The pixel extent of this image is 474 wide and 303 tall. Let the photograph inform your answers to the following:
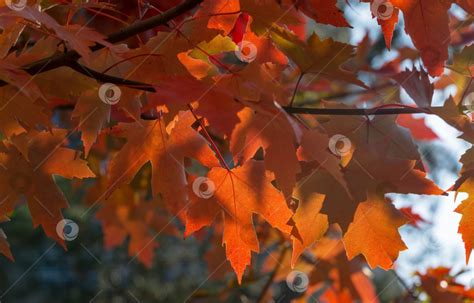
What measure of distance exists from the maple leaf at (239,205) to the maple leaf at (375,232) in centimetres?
9

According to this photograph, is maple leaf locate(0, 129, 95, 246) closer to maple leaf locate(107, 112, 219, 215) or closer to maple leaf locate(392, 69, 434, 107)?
maple leaf locate(107, 112, 219, 215)

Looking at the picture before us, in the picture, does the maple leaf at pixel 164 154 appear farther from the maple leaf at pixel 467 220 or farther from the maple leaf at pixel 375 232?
the maple leaf at pixel 467 220

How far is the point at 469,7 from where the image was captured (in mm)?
802

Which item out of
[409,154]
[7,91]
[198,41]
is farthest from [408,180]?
[7,91]

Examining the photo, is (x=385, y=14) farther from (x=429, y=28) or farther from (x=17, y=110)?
(x=17, y=110)

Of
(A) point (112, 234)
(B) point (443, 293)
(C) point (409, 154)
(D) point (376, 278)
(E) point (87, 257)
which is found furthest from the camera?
(D) point (376, 278)

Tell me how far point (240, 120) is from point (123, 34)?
0.18 m

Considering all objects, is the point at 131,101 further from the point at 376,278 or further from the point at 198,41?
the point at 376,278

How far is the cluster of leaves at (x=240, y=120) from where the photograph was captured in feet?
2.57

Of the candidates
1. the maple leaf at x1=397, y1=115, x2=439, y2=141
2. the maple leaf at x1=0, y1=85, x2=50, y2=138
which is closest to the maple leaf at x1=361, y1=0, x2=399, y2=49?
the maple leaf at x1=0, y1=85, x2=50, y2=138

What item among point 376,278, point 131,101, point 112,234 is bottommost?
point 376,278

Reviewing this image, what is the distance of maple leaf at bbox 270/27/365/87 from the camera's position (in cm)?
85

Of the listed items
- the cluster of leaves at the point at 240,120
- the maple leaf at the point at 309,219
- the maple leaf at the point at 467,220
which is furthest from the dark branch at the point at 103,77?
the maple leaf at the point at 467,220

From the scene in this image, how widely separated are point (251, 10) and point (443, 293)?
2.55 ft
